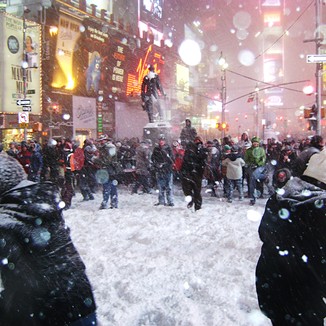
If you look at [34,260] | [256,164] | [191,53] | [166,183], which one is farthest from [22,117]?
[191,53]

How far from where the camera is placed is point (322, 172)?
2092 millimetres

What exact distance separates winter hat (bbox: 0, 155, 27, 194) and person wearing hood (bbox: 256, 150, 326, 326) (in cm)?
152

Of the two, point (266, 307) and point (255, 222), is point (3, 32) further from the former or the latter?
point (266, 307)

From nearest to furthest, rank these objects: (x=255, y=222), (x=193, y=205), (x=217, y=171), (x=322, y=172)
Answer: (x=322, y=172) < (x=255, y=222) < (x=193, y=205) < (x=217, y=171)

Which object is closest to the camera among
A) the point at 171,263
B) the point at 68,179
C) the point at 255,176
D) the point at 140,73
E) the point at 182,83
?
the point at 171,263

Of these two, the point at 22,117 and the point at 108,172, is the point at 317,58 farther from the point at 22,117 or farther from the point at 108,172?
the point at 22,117

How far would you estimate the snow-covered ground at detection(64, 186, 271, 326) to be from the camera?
13.5ft

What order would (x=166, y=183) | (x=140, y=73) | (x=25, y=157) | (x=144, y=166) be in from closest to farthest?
(x=166, y=183), (x=144, y=166), (x=25, y=157), (x=140, y=73)

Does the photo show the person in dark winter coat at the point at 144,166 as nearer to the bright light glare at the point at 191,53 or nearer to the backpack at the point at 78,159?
the backpack at the point at 78,159

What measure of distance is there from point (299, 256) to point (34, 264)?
1.50 m

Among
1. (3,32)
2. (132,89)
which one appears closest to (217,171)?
(3,32)

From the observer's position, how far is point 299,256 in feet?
6.97

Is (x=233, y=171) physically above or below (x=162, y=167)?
below

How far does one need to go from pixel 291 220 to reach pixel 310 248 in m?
0.20
